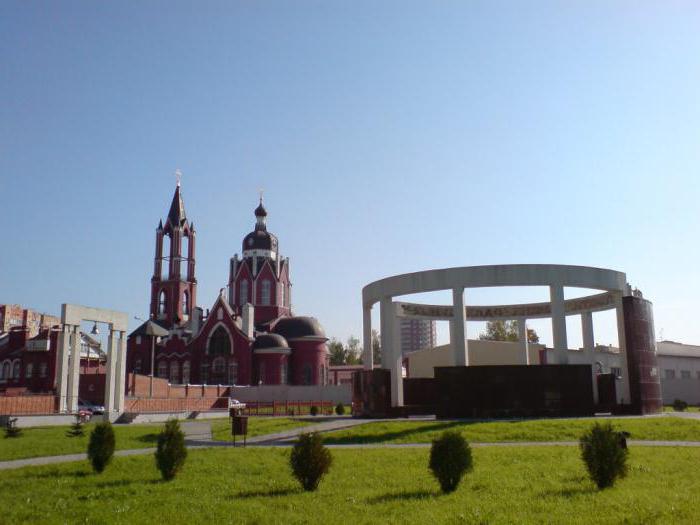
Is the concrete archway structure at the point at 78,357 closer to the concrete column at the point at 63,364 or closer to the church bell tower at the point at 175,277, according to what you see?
the concrete column at the point at 63,364

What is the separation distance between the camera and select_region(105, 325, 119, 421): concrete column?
115 feet

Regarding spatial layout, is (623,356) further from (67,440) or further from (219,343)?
(219,343)

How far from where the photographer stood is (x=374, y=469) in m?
14.2

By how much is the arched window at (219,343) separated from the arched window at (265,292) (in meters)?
7.61

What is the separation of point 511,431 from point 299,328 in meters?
44.9

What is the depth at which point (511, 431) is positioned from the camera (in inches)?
850

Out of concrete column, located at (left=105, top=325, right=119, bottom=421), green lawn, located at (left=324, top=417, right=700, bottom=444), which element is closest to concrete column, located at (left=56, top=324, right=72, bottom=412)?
concrete column, located at (left=105, top=325, right=119, bottom=421)

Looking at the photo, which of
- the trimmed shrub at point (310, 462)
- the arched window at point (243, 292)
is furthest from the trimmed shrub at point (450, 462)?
the arched window at point (243, 292)

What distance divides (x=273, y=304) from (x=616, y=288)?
45.1 meters

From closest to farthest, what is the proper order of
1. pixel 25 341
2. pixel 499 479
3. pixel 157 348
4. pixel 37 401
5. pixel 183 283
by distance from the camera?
pixel 499 479, pixel 37 401, pixel 25 341, pixel 157 348, pixel 183 283

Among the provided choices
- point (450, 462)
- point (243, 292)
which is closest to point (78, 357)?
point (450, 462)

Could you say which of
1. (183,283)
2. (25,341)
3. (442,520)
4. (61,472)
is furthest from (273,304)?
(442,520)

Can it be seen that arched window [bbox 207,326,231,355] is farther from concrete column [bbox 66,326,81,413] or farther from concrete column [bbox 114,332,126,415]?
concrete column [bbox 66,326,81,413]

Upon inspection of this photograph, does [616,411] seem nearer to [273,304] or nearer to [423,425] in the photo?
[423,425]
